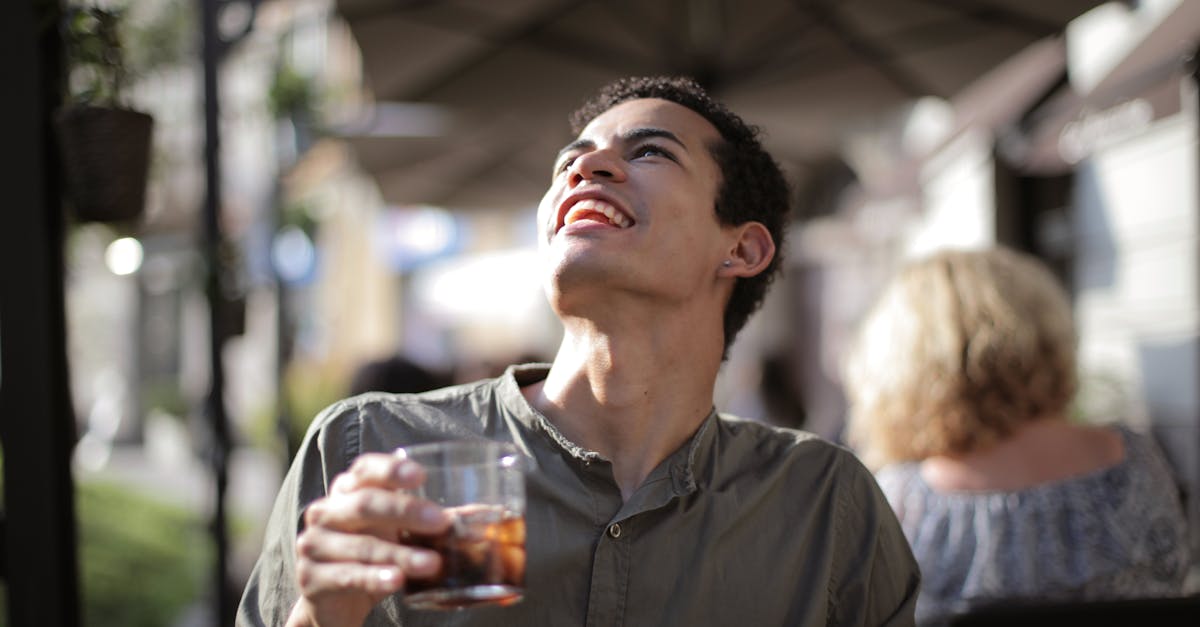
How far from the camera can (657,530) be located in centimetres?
173

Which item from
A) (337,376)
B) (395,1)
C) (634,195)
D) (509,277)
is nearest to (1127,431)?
(634,195)

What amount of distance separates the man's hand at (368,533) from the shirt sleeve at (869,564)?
0.91 m

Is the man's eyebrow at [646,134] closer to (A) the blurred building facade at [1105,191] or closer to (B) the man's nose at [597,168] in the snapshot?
(B) the man's nose at [597,168]

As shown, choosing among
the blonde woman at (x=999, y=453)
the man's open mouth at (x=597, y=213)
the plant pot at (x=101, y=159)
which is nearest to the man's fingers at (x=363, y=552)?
the man's open mouth at (x=597, y=213)

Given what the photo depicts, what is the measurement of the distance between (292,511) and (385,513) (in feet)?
1.60

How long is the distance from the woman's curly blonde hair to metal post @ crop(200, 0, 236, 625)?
2.58 metres

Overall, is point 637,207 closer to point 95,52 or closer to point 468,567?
point 468,567

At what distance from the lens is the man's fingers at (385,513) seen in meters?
1.16

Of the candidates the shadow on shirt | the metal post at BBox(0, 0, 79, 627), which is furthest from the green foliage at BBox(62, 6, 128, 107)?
the shadow on shirt

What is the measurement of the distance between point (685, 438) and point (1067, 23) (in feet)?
10.8

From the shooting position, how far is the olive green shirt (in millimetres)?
1643

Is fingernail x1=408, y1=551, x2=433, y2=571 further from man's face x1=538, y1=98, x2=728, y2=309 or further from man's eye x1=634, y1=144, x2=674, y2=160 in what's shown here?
man's eye x1=634, y1=144, x2=674, y2=160

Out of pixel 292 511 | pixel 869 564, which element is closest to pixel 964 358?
pixel 869 564

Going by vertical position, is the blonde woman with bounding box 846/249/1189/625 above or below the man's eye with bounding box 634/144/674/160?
below
